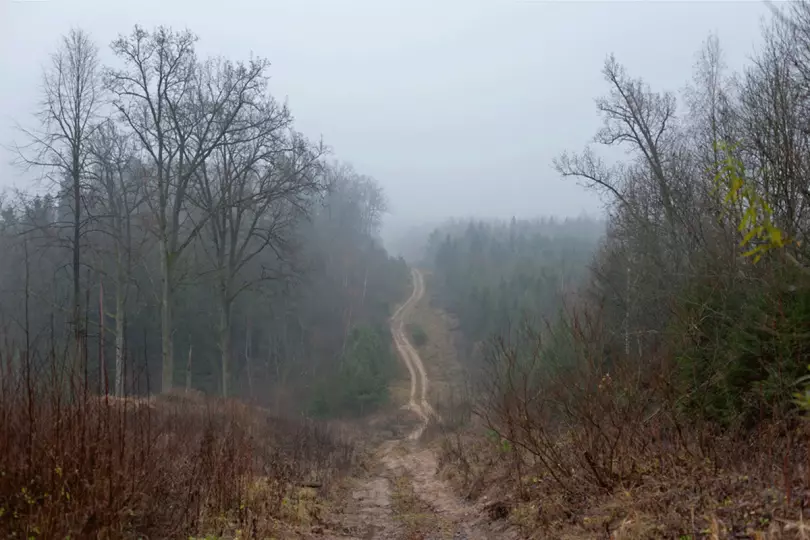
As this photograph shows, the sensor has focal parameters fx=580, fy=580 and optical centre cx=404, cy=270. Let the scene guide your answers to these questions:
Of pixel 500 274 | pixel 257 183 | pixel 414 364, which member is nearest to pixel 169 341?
pixel 257 183

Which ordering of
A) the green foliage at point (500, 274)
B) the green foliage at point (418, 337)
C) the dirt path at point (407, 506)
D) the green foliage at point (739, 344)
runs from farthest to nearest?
the green foliage at point (418, 337)
the green foliage at point (500, 274)
the dirt path at point (407, 506)
the green foliage at point (739, 344)

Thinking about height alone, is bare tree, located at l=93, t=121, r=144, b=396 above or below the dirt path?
above

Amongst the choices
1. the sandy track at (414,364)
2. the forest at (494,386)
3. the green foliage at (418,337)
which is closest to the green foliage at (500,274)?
the sandy track at (414,364)

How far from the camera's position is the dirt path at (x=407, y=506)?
8.95 metres

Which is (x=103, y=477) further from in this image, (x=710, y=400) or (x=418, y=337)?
(x=418, y=337)

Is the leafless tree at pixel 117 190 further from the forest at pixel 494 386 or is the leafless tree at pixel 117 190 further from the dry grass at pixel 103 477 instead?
the dry grass at pixel 103 477

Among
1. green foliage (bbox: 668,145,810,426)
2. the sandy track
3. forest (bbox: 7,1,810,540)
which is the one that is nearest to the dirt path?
forest (bbox: 7,1,810,540)

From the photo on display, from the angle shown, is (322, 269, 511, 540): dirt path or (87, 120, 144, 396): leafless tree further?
(87, 120, 144, 396): leafless tree

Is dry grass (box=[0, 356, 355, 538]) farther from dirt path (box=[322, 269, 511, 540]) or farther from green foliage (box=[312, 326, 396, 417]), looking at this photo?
green foliage (box=[312, 326, 396, 417])

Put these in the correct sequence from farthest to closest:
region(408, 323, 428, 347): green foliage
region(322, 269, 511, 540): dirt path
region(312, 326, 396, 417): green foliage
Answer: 1. region(408, 323, 428, 347): green foliage
2. region(312, 326, 396, 417): green foliage
3. region(322, 269, 511, 540): dirt path

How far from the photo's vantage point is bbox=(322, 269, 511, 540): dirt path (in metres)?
8.95

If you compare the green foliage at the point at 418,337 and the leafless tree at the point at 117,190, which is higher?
the leafless tree at the point at 117,190

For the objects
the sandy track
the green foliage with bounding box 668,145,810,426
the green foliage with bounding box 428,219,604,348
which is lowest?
the sandy track

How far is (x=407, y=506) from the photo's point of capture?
11.7 metres
